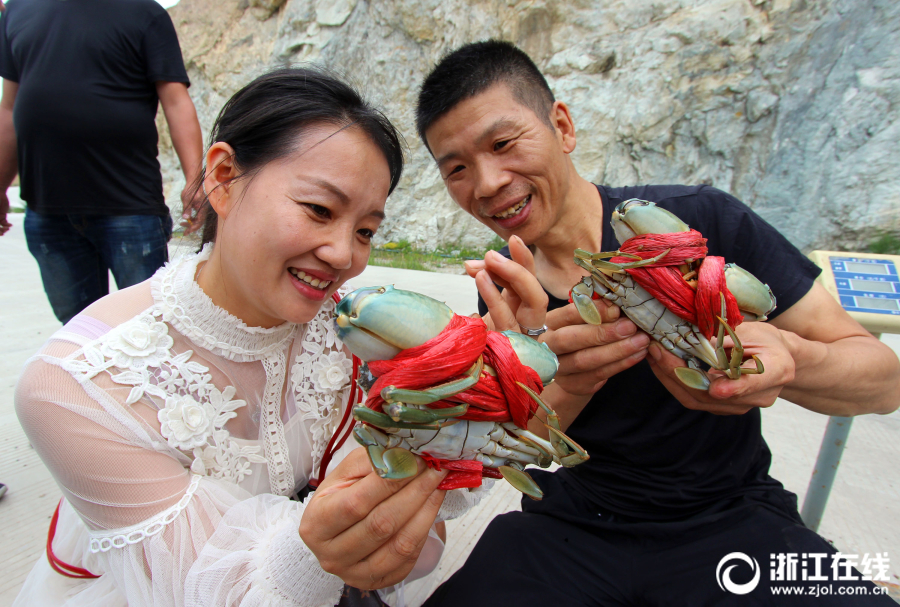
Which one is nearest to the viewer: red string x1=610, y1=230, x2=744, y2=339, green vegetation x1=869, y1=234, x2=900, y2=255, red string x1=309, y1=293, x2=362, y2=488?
red string x1=610, y1=230, x2=744, y2=339

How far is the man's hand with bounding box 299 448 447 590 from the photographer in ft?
2.94

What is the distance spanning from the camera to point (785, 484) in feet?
7.62

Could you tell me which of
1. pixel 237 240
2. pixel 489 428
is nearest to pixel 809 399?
pixel 489 428

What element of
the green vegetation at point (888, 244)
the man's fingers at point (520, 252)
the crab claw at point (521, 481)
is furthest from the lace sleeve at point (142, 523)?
the green vegetation at point (888, 244)

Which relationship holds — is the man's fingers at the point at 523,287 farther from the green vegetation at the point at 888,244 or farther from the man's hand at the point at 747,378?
the green vegetation at the point at 888,244

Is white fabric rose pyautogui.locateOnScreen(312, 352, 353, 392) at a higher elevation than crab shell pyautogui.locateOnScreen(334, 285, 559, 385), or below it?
below

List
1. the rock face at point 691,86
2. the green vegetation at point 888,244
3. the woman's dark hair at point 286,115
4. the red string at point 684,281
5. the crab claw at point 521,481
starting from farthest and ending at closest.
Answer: the rock face at point 691,86 < the green vegetation at point 888,244 < the woman's dark hair at point 286,115 < the red string at point 684,281 < the crab claw at point 521,481

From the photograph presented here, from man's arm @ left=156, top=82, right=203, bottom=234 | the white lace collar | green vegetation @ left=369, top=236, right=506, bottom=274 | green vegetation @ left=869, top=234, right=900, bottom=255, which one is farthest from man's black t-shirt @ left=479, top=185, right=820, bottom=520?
green vegetation @ left=869, top=234, right=900, bottom=255

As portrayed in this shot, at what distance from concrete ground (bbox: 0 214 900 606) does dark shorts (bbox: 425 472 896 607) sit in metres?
0.54

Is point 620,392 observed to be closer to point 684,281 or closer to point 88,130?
point 684,281

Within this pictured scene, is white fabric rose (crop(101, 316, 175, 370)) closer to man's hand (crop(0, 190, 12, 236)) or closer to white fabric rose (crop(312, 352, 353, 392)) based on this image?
white fabric rose (crop(312, 352, 353, 392))

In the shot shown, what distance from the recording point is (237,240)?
1.12m

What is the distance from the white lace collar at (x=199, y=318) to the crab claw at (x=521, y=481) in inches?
31.0

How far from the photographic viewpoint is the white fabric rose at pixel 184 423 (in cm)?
111
